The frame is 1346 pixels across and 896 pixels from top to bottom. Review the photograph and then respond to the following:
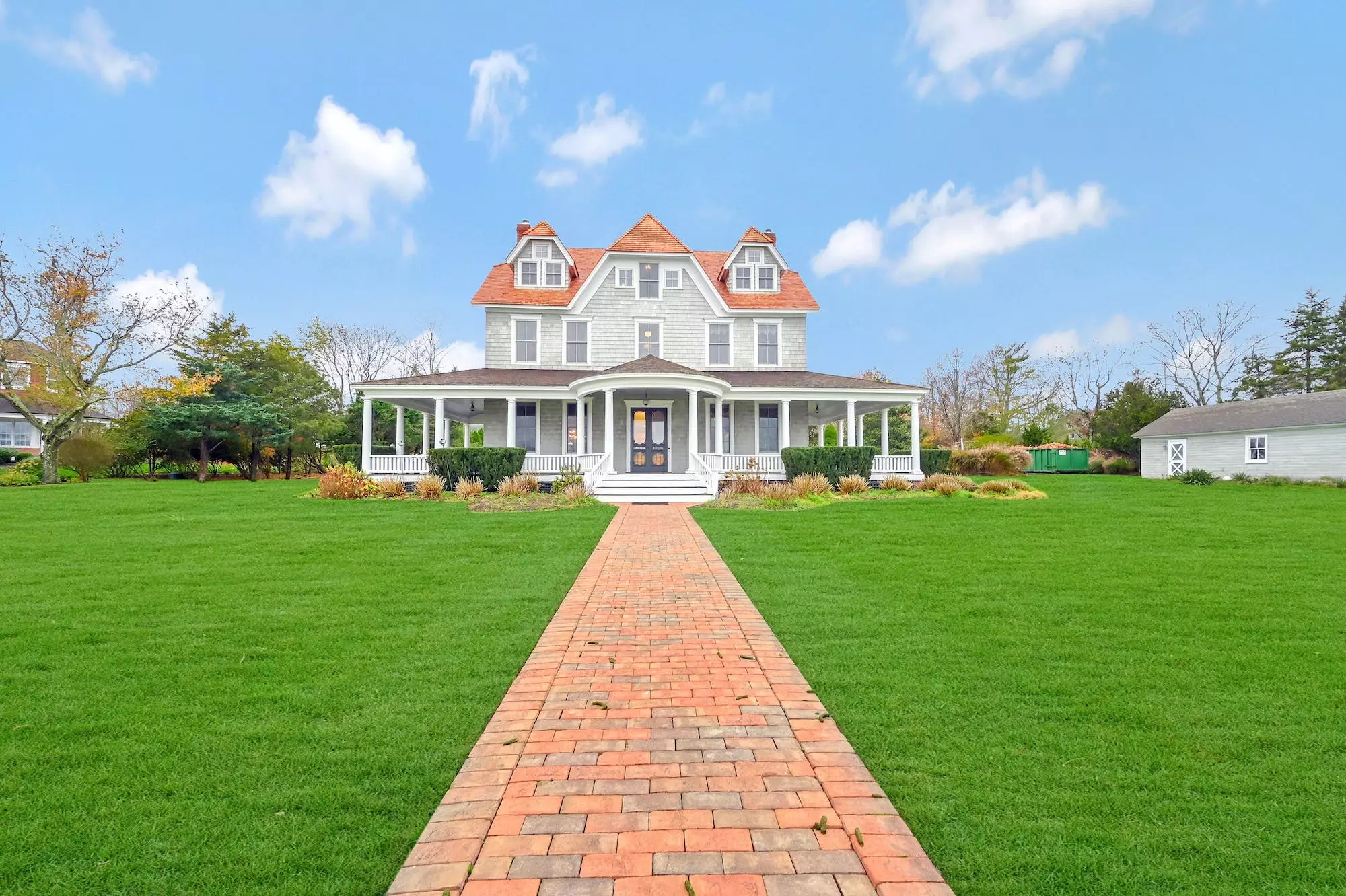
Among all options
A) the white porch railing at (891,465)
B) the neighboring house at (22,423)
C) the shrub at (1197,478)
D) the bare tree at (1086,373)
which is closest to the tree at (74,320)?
the neighboring house at (22,423)

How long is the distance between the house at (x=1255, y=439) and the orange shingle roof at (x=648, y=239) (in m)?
24.9

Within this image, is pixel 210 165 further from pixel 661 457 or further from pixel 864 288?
pixel 864 288

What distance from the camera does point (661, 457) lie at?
21.7m

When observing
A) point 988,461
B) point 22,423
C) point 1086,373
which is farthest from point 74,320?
point 1086,373

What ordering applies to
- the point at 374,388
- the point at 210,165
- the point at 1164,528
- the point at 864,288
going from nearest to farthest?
the point at 1164,528 → the point at 374,388 → the point at 210,165 → the point at 864,288

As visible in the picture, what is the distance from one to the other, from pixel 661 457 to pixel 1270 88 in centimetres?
2342

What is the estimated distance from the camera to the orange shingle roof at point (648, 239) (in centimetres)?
2266

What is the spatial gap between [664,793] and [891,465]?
59.5 feet

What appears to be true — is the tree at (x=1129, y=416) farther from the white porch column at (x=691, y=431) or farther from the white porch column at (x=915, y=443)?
the white porch column at (x=691, y=431)

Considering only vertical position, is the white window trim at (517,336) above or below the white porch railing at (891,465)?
above

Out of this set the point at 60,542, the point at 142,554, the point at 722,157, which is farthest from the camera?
the point at 722,157

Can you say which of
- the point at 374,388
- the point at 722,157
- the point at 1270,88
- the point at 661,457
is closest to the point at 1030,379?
the point at 1270,88

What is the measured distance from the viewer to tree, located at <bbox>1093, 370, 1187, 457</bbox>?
32.5 m

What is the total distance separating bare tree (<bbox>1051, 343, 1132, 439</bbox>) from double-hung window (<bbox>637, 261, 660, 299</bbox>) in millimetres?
38323
